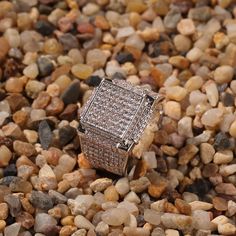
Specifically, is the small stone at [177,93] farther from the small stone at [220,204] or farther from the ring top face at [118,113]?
the small stone at [220,204]

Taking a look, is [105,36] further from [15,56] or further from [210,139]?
[210,139]

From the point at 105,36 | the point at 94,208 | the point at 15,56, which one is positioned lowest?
the point at 94,208

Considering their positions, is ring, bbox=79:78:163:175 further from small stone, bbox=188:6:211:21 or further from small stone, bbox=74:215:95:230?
small stone, bbox=188:6:211:21

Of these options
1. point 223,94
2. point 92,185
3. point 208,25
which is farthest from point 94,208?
point 208,25

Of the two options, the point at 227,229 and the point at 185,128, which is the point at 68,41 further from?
the point at 227,229

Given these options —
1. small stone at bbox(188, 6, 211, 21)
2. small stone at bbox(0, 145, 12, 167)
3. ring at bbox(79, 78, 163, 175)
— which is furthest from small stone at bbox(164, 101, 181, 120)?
small stone at bbox(0, 145, 12, 167)
